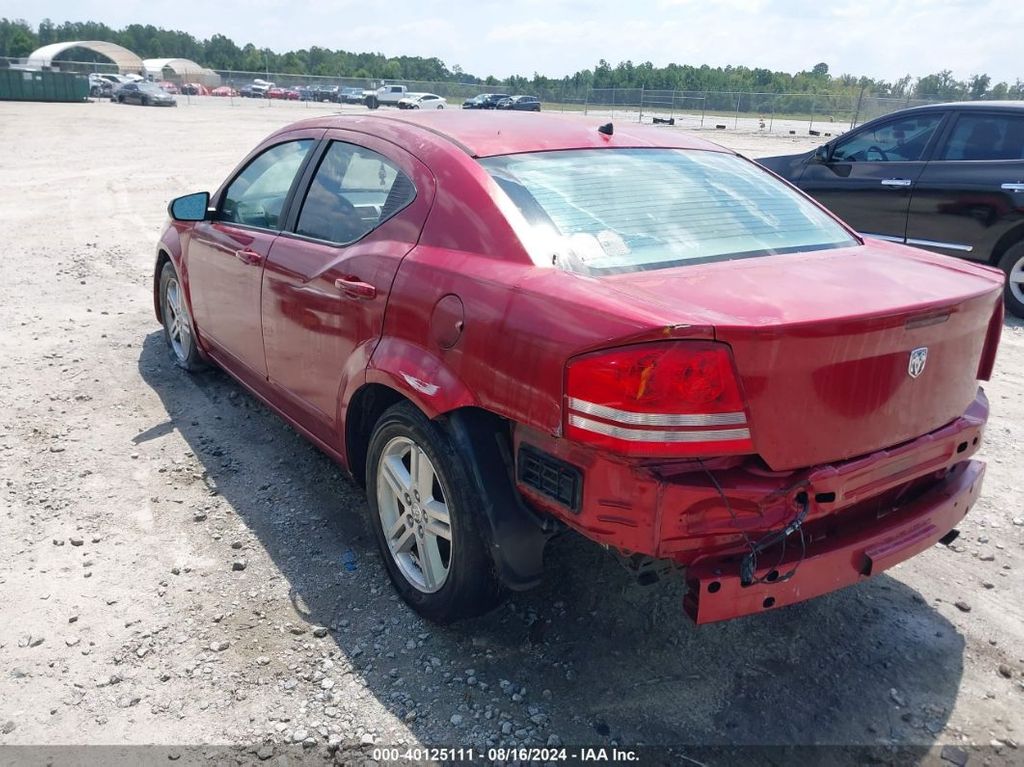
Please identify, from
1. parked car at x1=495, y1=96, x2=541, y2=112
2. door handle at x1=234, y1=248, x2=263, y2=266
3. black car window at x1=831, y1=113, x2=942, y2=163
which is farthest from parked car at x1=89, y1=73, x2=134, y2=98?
door handle at x1=234, y1=248, x2=263, y2=266

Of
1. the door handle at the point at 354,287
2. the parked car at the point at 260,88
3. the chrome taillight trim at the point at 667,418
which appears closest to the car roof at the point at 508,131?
the door handle at the point at 354,287

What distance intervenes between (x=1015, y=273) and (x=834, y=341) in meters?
6.13

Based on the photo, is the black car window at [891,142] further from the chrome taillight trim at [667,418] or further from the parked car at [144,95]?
the parked car at [144,95]

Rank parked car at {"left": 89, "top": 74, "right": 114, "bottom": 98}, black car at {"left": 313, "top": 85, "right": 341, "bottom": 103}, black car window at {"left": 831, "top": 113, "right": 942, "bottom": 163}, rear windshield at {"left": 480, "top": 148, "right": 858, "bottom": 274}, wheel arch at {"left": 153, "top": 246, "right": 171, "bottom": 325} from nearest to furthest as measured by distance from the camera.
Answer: rear windshield at {"left": 480, "top": 148, "right": 858, "bottom": 274} → wheel arch at {"left": 153, "top": 246, "right": 171, "bottom": 325} → black car window at {"left": 831, "top": 113, "right": 942, "bottom": 163} → parked car at {"left": 89, "top": 74, "right": 114, "bottom": 98} → black car at {"left": 313, "top": 85, "right": 341, "bottom": 103}

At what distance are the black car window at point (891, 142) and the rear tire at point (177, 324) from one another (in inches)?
258

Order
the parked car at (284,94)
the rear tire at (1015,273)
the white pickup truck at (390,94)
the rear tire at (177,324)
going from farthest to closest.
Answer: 1. the parked car at (284,94)
2. the white pickup truck at (390,94)
3. the rear tire at (1015,273)
4. the rear tire at (177,324)

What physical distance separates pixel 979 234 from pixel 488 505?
21.5 feet

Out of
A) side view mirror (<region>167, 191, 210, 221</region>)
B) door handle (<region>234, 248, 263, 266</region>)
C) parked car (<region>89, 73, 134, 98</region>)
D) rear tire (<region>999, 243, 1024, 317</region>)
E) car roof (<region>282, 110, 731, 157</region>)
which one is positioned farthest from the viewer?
parked car (<region>89, 73, 134, 98</region>)

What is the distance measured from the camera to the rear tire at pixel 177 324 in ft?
17.2

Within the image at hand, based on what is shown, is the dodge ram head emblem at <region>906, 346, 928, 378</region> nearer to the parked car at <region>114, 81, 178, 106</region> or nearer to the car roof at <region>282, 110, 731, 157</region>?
the car roof at <region>282, 110, 731, 157</region>

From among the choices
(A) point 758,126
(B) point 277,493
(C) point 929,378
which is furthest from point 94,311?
(A) point 758,126

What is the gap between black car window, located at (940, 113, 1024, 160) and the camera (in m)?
7.19

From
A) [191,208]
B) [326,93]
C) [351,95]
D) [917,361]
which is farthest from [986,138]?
[326,93]

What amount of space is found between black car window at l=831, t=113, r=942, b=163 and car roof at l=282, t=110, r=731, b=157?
5.04 meters
